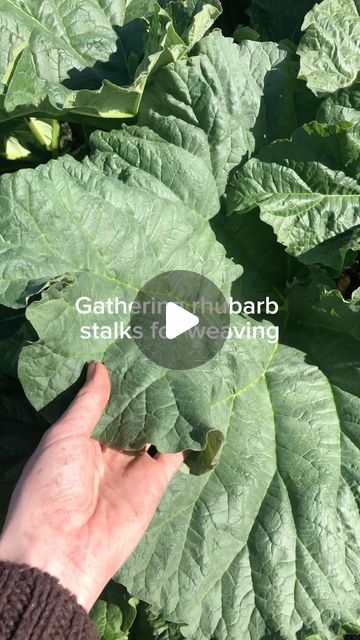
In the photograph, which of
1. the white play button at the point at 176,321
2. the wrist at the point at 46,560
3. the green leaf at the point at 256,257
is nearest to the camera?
the wrist at the point at 46,560

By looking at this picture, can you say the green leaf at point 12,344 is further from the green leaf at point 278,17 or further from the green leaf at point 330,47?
the green leaf at point 278,17

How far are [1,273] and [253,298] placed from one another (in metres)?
0.92

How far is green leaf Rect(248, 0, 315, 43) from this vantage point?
121 inches

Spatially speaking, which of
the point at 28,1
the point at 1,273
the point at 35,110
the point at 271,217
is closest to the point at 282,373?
the point at 271,217

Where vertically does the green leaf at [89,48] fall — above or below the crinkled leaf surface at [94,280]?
above

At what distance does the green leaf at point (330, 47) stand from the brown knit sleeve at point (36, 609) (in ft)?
5.33

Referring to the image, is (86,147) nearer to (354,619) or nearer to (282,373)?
(282,373)

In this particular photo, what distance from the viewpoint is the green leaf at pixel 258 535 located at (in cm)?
216

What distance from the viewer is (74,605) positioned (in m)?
1.89

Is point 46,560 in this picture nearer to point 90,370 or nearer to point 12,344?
point 90,370

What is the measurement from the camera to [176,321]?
2.11m

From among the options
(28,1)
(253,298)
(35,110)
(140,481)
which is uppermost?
(28,1)

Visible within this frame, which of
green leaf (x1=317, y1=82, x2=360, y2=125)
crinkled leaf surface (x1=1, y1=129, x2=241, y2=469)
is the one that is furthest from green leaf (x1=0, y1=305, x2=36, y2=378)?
green leaf (x1=317, y1=82, x2=360, y2=125)

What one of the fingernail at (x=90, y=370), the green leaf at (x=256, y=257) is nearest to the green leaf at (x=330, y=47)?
the green leaf at (x=256, y=257)
